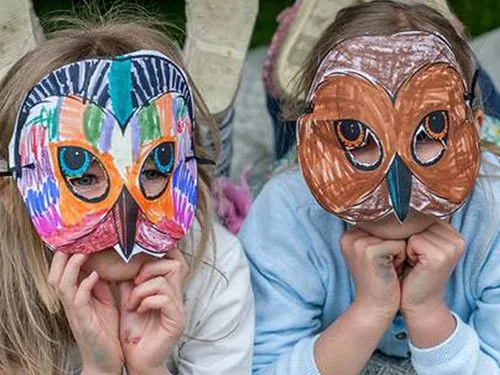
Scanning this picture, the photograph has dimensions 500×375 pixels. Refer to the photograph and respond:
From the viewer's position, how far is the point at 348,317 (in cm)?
171

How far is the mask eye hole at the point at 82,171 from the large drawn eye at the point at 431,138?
1.34 feet

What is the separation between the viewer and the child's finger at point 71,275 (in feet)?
5.07

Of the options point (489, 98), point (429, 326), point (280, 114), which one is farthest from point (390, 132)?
point (489, 98)

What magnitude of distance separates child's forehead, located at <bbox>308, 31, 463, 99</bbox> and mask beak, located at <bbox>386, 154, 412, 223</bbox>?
0.10m

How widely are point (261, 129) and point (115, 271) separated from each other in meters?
1.36

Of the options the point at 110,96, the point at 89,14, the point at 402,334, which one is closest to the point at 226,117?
the point at 89,14

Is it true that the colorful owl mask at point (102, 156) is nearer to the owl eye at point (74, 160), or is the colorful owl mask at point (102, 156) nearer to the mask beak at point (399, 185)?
the owl eye at point (74, 160)

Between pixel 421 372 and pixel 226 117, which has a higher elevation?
pixel 226 117

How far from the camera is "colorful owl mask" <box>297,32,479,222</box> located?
1586 mm

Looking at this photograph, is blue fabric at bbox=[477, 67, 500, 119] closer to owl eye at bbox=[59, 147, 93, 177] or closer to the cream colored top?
the cream colored top

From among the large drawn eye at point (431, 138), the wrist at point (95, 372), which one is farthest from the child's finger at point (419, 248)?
the wrist at point (95, 372)

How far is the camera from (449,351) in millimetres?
1705

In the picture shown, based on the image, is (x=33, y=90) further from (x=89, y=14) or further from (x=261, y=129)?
(x=261, y=129)

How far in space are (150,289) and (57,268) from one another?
0.40 ft
